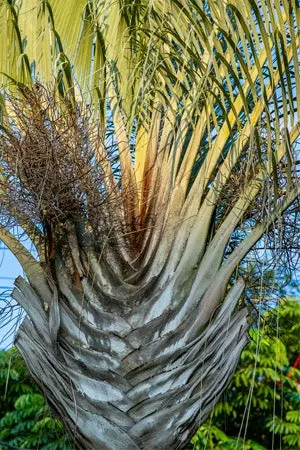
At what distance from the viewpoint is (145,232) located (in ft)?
9.94

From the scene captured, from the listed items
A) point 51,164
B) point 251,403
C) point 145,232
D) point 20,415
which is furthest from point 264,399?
point 51,164

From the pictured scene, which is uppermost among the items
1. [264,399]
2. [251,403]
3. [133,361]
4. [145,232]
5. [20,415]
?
[264,399]

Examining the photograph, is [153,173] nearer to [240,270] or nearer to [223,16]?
[240,270]

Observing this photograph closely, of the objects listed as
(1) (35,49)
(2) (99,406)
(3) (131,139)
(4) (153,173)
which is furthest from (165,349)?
(1) (35,49)

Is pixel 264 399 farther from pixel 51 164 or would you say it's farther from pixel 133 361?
pixel 51 164

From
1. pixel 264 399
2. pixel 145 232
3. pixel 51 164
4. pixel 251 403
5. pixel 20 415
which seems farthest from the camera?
pixel 264 399

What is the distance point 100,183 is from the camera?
2949mm

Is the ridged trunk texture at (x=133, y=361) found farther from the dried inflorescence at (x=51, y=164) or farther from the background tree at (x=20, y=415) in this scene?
the background tree at (x=20, y=415)

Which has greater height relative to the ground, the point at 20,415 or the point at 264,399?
the point at 264,399

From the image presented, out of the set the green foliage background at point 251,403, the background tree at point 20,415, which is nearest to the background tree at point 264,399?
the green foliage background at point 251,403

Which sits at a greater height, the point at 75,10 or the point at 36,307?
the point at 75,10

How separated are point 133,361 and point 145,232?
1.71 ft

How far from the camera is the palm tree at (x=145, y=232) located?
2.76m

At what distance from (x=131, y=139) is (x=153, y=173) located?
1.11ft
